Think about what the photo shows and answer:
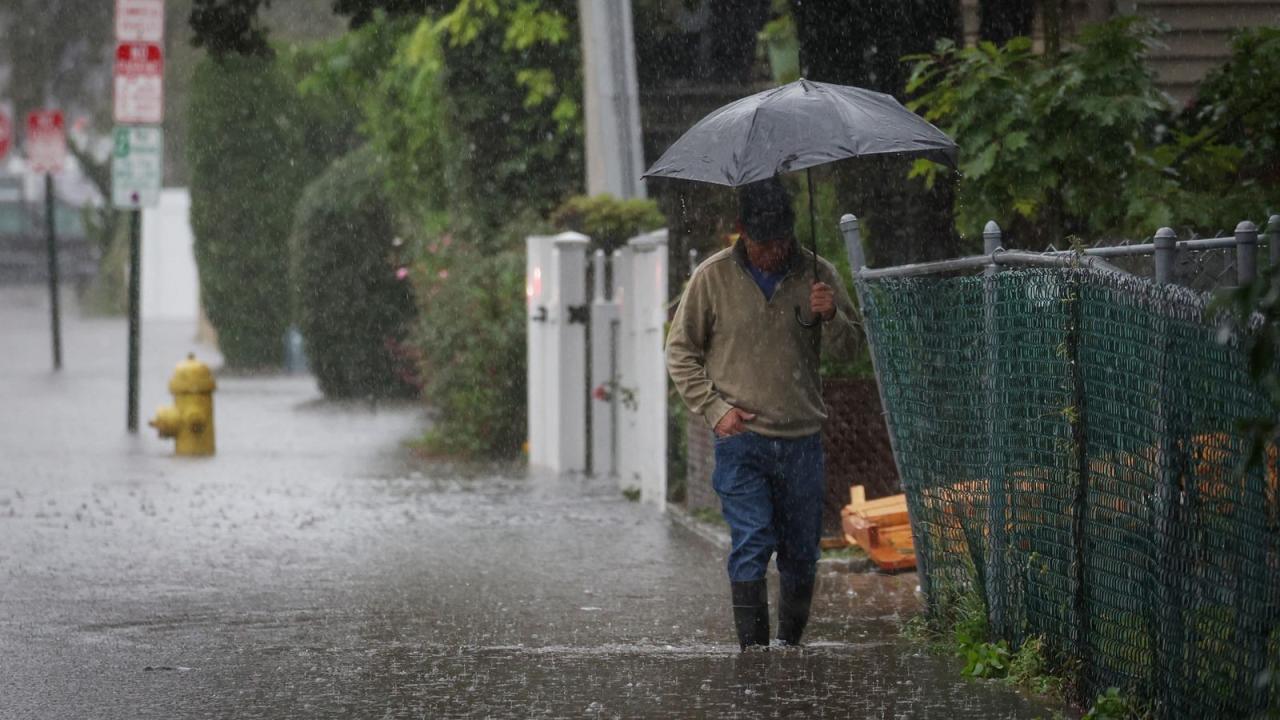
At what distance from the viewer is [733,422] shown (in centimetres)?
696

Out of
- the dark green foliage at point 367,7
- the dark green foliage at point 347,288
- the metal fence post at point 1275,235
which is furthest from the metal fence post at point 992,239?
the dark green foliage at point 347,288

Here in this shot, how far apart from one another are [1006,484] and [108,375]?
72.8 ft

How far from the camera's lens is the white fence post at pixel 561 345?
1424 centimetres

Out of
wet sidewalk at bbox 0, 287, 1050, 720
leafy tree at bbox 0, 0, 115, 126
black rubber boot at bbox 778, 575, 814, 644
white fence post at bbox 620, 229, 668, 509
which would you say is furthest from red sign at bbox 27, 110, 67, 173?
black rubber boot at bbox 778, 575, 814, 644

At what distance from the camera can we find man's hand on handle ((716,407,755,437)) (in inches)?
274

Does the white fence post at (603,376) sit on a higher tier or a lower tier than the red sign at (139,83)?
lower

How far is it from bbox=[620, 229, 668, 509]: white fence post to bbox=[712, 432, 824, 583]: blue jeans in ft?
14.9

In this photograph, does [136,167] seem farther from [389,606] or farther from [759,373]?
[759,373]

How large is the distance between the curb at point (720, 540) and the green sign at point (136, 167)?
26.2 ft

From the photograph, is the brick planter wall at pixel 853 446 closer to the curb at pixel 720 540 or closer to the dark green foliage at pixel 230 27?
the curb at pixel 720 540

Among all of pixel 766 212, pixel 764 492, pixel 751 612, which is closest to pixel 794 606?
pixel 751 612

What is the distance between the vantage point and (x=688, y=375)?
705 cm

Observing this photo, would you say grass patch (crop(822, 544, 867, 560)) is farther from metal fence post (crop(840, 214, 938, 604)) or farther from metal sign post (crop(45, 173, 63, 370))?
metal sign post (crop(45, 173, 63, 370))

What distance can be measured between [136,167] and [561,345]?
6.04 meters
